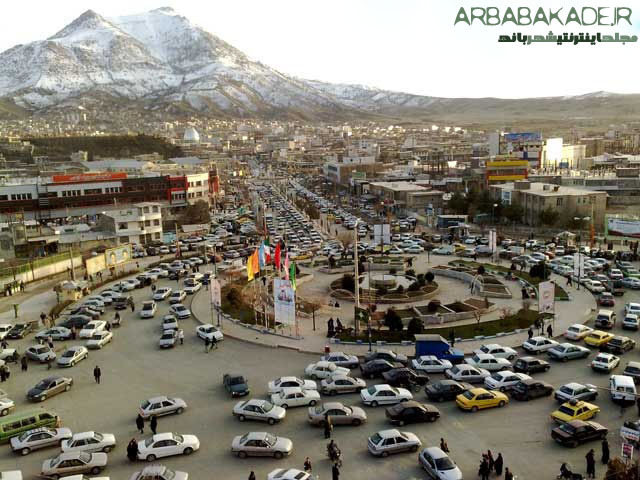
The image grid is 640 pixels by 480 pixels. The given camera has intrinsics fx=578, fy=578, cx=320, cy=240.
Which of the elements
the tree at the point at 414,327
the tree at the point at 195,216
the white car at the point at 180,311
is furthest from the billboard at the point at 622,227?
the tree at the point at 195,216

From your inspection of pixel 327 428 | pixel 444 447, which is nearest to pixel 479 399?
pixel 444 447

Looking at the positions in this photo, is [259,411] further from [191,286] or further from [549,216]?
[549,216]

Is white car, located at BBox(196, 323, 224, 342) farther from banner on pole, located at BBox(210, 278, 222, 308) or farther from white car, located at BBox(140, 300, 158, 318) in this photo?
white car, located at BBox(140, 300, 158, 318)

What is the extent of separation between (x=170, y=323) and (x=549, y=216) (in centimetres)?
3195

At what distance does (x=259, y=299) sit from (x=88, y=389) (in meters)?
10.9

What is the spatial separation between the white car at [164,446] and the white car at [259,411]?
178 centimetres

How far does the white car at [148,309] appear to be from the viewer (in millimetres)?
26016

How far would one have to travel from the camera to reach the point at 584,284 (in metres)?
28.1

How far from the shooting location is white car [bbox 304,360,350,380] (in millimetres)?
17906

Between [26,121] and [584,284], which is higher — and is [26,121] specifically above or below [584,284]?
above

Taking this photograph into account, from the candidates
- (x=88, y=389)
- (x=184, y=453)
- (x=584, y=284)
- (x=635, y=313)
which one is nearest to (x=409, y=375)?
(x=184, y=453)

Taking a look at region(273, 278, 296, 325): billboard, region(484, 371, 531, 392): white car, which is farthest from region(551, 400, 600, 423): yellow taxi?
region(273, 278, 296, 325): billboard

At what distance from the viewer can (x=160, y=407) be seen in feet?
51.8

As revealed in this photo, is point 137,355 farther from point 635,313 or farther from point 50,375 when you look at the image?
point 635,313
